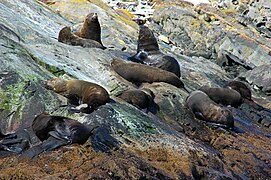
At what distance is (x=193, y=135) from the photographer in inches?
360

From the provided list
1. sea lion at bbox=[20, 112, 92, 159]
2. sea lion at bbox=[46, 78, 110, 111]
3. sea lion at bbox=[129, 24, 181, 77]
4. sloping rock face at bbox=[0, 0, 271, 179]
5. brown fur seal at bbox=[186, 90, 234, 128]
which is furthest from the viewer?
sea lion at bbox=[129, 24, 181, 77]

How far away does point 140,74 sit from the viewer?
36.5ft

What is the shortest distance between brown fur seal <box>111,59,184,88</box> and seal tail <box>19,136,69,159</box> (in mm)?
4699

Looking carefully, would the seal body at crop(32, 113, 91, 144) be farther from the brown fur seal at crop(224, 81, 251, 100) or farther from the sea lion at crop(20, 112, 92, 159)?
the brown fur seal at crop(224, 81, 251, 100)

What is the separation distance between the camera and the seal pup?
11094mm

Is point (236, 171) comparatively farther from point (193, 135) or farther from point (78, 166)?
point (78, 166)

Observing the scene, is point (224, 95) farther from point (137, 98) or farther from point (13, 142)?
point (13, 142)

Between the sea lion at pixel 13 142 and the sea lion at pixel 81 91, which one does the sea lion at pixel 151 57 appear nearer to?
the sea lion at pixel 81 91

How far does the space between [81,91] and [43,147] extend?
7.35 feet

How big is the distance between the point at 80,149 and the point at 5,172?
48.2 inches

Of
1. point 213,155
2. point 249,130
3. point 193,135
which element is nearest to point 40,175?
point 213,155

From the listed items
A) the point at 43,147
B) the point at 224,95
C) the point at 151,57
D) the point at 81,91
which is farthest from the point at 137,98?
the point at 224,95

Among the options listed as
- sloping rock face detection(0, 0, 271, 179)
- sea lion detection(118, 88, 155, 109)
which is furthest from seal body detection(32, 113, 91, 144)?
sea lion detection(118, 88, 155, 109)

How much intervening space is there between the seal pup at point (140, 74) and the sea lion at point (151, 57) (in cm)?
115
